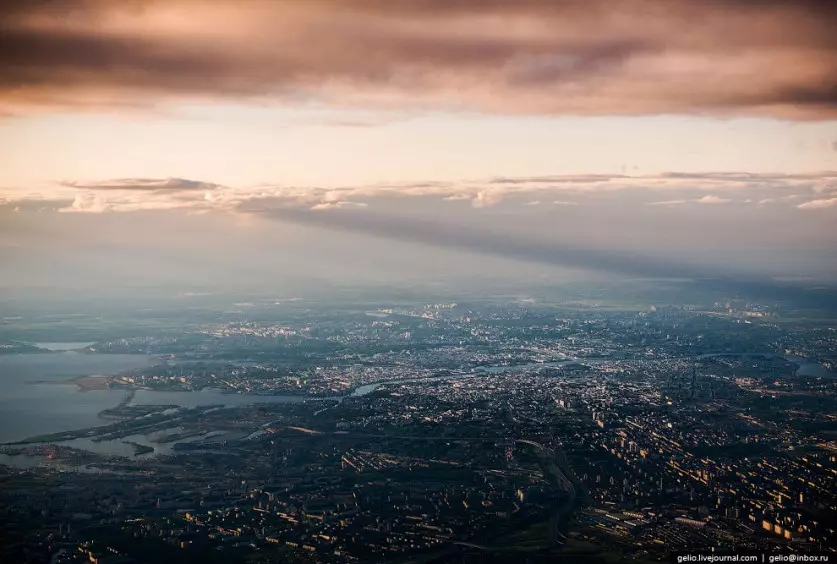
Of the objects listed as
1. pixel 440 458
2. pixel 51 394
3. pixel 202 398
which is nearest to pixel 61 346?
pixel 51 394

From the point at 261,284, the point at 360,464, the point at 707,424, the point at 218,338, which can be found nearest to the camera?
the point at 360,464

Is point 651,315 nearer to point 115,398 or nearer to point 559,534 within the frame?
point 115,398

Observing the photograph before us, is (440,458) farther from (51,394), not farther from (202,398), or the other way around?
(51,394)

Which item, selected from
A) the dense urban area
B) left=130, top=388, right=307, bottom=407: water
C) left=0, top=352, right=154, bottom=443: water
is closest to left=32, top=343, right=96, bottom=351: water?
the dense urban area

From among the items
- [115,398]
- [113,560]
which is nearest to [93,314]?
[115,398]

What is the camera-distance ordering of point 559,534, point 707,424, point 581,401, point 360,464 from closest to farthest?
point 559,534, point 360,464, point 707,424, point 581,401
